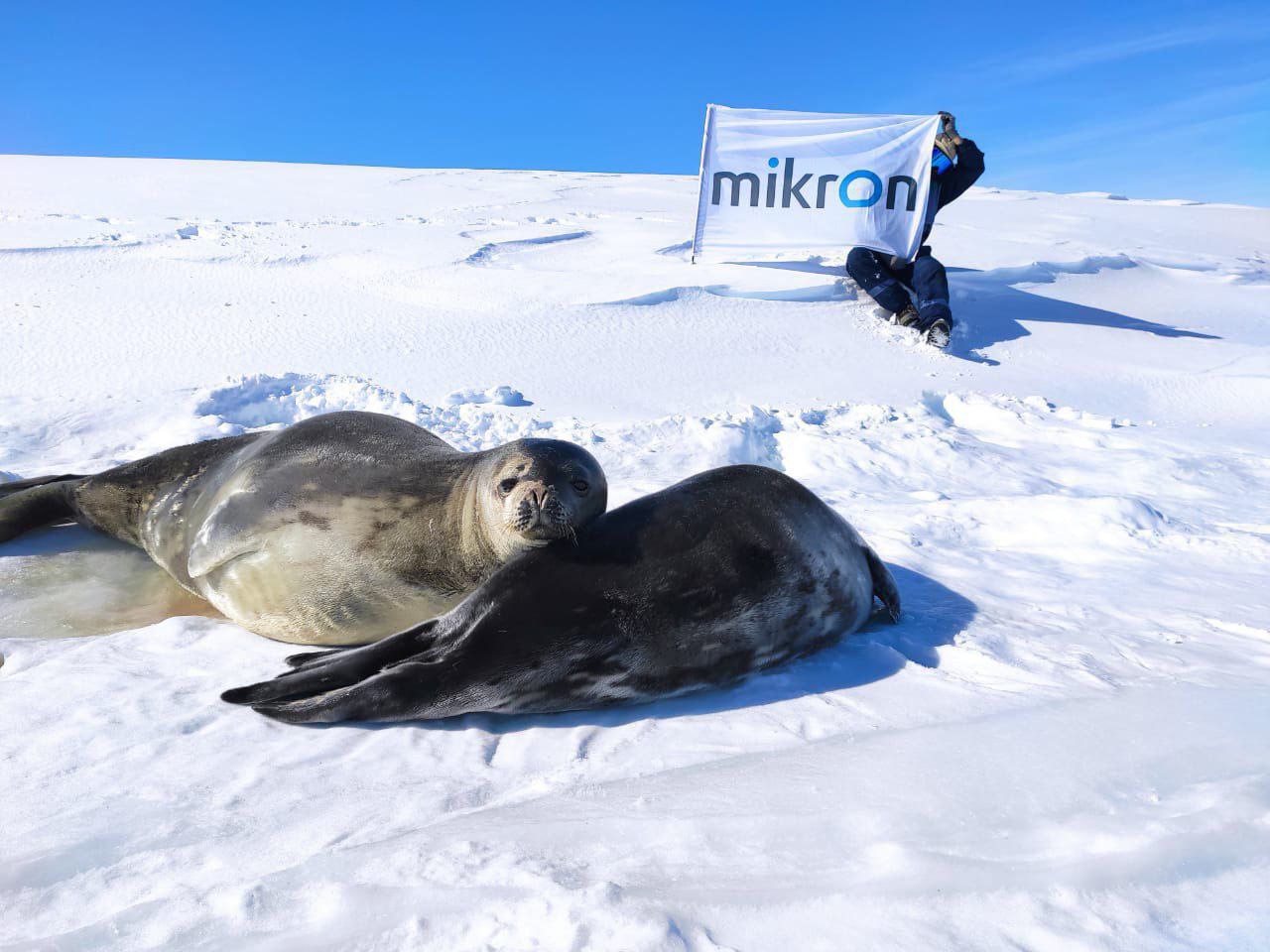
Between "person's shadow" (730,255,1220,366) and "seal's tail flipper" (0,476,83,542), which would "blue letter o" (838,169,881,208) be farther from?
"seal's tail flipper" (0,476,83,542)

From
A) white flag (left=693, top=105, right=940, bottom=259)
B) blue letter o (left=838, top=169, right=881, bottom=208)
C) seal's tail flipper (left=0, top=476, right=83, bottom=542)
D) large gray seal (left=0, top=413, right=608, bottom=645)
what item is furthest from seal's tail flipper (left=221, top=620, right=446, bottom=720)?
blue letter o (left=838, top=169, right=881, bottom=208)

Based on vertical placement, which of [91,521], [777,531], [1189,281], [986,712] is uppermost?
[1189,281]

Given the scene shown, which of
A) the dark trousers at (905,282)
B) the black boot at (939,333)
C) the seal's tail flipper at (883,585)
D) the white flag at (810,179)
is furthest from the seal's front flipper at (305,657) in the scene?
the white flag at (810,179)

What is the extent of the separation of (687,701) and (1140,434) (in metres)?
4.23

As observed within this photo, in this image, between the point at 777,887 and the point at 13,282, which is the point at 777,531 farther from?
the point at 13,282

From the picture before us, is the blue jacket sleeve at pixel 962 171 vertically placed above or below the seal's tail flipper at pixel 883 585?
above

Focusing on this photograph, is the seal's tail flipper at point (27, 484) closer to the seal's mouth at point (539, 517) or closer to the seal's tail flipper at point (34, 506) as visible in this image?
the seal's tail flipper at point (34, 506)

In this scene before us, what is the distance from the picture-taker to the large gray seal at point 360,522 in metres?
2.51

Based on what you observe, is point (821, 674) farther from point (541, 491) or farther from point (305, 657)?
point (305, 657)

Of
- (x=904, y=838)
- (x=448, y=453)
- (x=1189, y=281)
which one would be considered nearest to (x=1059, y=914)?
(x=904, y=838)

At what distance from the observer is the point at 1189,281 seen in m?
9.12

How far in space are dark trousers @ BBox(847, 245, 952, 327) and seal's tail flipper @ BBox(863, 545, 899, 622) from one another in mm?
4561

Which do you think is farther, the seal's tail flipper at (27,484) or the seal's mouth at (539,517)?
the seal's tail flipper at (27,484)

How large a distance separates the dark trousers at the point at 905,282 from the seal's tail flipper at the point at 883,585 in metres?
4.56
